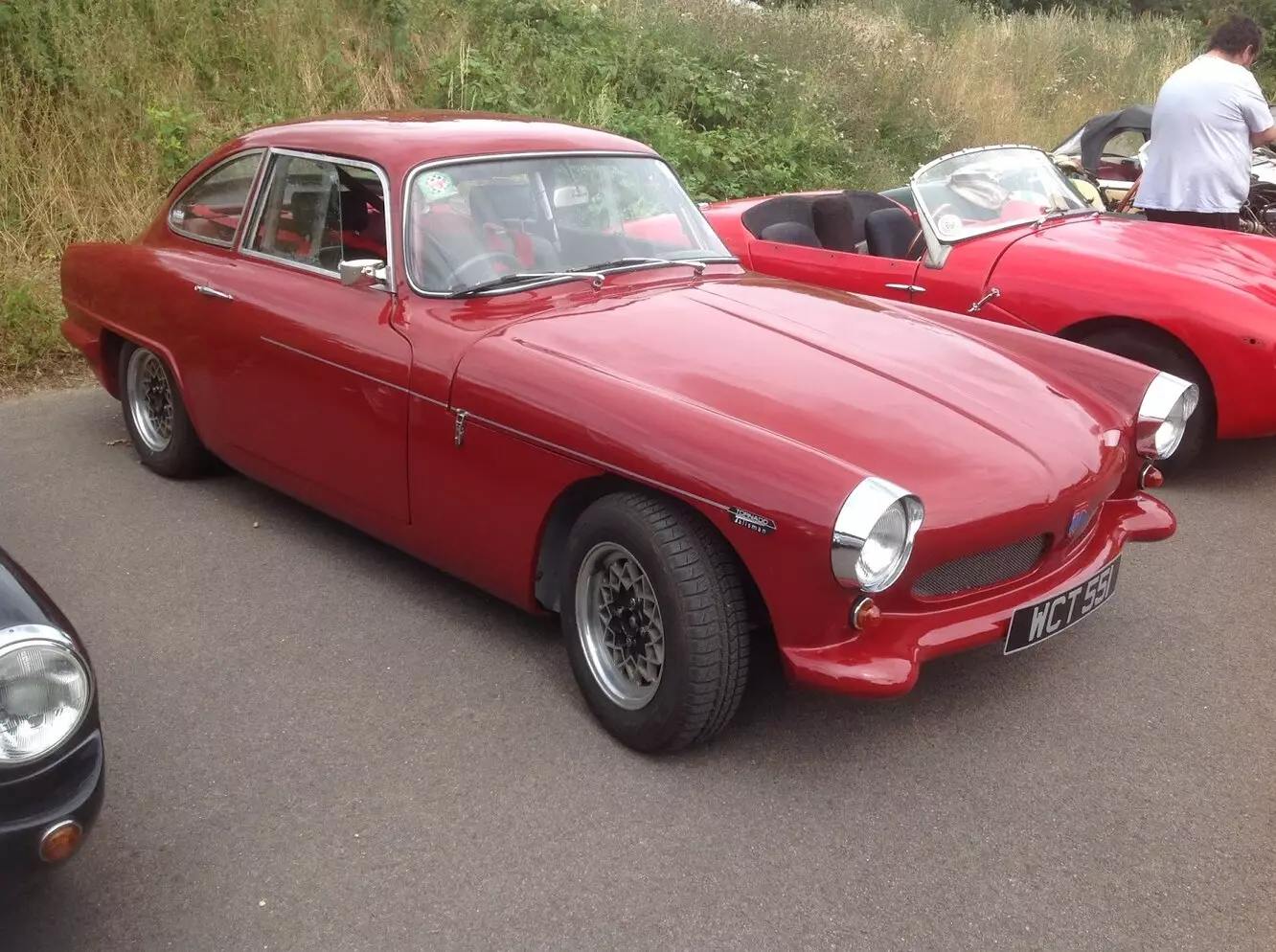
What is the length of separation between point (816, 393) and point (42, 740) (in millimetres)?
2016

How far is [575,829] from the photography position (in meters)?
2.88

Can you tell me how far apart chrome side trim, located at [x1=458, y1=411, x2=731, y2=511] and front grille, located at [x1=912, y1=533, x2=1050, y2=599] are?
56cm

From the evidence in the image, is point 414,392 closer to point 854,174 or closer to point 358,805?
point 358,805

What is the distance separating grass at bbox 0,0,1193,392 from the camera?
781cm

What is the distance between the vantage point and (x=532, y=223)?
3.99 meters

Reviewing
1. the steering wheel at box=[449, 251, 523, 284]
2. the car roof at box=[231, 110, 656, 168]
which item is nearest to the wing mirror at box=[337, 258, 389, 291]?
the steering wheel at box=[449, 251, 523, 284]

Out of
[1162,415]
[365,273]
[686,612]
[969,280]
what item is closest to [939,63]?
[969,280]

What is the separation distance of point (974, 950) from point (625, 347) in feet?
5.96

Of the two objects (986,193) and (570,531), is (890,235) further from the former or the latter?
(570,531)

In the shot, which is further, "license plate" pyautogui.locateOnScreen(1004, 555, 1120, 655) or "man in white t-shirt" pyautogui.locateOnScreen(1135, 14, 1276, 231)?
"man in white t-shirt" pyautogui.locateOnScreen(1135, 14, 1276, 231)

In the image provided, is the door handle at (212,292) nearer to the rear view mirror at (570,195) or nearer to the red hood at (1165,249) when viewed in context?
the rear view mirror at (570,195)

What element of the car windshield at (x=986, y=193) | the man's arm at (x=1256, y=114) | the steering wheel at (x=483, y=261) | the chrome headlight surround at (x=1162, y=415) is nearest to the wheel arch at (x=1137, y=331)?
the car windshield at (x=986, y=193)

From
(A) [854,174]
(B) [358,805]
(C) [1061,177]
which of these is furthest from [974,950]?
(A) [854,174]

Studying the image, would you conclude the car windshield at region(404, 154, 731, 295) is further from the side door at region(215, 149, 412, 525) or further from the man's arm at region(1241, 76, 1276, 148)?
the man's arm at region(1241, 76, 1276, 148)
